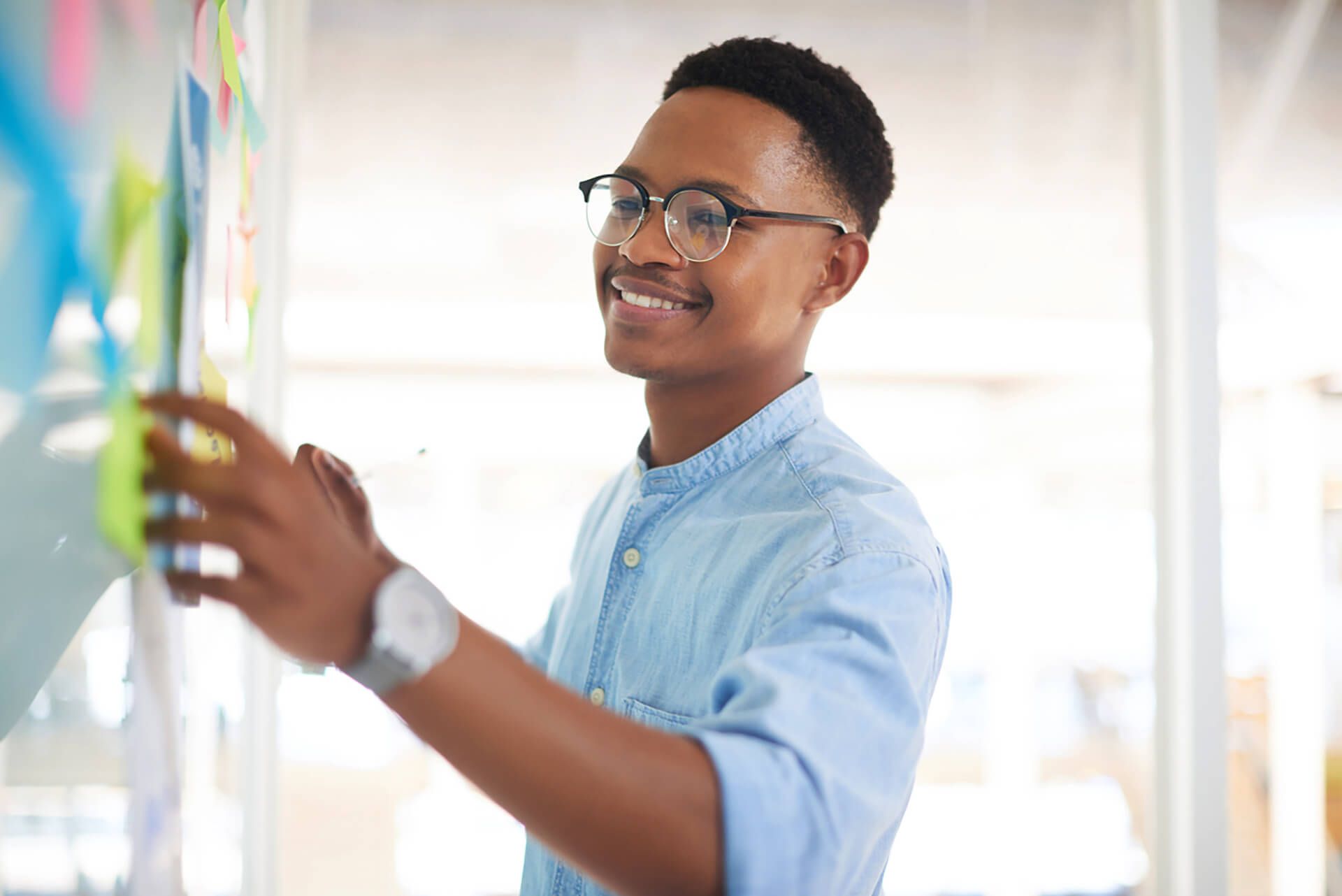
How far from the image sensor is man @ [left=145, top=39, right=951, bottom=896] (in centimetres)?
54

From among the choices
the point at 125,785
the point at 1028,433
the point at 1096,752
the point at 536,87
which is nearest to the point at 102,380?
the point at 125,785

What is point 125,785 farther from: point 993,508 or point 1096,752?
point 1096,752

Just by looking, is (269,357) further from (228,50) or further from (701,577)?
(701,577)

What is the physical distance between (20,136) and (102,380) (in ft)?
0.49

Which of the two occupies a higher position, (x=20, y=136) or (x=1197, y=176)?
(x=1197, y=176)

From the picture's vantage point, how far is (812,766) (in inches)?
26.2

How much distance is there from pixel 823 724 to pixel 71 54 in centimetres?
61

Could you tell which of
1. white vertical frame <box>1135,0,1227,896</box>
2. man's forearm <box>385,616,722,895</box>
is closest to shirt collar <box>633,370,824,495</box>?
man's forearm <box>385,616,722,895</box>

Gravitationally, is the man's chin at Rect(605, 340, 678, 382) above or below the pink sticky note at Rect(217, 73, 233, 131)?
below

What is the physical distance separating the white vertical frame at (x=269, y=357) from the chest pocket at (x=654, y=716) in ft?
2.11

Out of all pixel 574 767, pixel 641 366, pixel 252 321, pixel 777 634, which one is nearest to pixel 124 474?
pixel 574 767

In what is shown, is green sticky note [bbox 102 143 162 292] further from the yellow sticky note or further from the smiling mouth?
the smiling mouth

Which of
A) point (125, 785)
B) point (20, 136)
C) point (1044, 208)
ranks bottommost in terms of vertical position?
point (125, 785)

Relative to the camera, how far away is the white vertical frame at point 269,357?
138 cm
